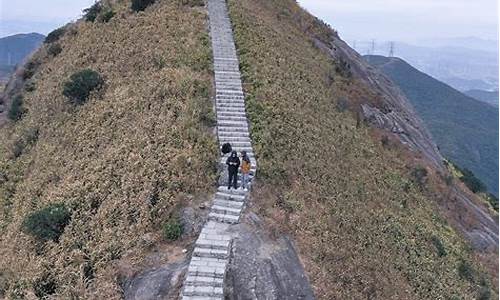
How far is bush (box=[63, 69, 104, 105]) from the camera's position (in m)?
28.3

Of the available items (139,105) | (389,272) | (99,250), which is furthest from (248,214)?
(139,105)

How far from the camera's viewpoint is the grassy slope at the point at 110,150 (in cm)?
1680

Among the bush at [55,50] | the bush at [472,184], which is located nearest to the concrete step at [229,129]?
the bush at [55,50]

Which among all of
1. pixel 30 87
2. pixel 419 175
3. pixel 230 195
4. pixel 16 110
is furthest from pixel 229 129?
pixel 30 87

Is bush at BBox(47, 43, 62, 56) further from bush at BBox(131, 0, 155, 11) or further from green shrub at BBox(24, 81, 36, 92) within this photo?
bush at BBox(131, 0, 155, 11)

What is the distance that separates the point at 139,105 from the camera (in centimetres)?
2436

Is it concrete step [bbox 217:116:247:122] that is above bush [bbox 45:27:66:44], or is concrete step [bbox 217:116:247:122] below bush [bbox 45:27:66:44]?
below

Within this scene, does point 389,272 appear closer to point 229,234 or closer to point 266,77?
point 229,234

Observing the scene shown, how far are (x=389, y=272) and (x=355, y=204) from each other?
384cm

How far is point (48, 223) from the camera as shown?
18.5 m

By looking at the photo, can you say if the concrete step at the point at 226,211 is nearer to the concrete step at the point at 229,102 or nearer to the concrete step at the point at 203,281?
the concrete step at the point at 203,281

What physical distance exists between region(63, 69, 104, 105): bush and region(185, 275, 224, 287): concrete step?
1708cm

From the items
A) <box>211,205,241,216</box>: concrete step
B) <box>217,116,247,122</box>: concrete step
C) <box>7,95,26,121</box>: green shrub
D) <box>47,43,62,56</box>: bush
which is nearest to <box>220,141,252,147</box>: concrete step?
<box>217,116,247,122</box>: concrete step

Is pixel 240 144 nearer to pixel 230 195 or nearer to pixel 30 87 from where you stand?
pixel 230 195
